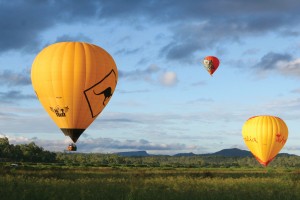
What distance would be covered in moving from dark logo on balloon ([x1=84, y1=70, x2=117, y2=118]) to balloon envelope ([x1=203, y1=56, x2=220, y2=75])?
98.9 feet

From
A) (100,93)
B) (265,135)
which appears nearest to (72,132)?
(100,93)

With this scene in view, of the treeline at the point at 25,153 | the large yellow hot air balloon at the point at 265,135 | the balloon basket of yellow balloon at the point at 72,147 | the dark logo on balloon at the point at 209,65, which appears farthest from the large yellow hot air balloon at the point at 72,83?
the treeline at the point at 25,153

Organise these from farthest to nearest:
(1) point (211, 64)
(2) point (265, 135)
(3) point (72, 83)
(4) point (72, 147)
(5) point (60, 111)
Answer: (1) point (211, 64) < (2) point (265, 135) < (4) point (72, 147) < (5) point (60, 111) < (3) point (72, 83)

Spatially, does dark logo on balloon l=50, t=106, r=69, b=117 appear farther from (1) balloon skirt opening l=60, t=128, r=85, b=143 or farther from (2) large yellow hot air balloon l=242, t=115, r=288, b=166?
(2) large yellow hot air balloon l=242, t=115, r=288, b=166

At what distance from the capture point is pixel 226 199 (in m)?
19.8

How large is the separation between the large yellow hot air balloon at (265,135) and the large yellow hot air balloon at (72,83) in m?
36.0

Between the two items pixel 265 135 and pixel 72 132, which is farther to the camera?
pixel 265 135

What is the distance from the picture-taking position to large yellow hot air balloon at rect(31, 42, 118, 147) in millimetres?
40250

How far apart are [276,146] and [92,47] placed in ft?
133

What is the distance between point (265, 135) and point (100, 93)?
37.0m

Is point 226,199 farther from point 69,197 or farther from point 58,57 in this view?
point 58,57

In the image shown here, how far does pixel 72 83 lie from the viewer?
40156 mm

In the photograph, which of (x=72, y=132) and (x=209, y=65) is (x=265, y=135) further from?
(x=72, y=132)

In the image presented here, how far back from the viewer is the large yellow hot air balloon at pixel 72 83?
4025 centimetres
